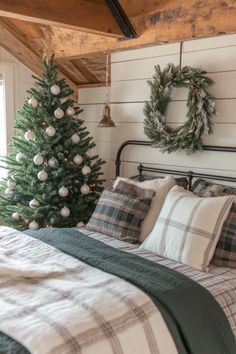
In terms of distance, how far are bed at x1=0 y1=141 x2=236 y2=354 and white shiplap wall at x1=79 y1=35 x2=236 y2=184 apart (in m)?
1.13

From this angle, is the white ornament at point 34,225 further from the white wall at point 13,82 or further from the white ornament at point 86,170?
the white wall at point 13,82

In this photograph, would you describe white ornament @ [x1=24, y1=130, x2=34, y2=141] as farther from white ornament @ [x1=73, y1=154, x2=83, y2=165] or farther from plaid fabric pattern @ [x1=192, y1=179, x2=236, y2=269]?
plaid fabric pattern @ [x1=192, y1=179, x2=236, y2=269]

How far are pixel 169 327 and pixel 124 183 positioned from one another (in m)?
1.43

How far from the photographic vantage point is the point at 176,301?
Result: 5.58 feet

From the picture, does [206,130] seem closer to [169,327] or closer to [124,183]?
[124,183]

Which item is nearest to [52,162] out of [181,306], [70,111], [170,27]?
[70,111]

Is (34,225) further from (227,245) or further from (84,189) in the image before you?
(227,245)

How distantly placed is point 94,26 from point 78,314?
236 centimetres

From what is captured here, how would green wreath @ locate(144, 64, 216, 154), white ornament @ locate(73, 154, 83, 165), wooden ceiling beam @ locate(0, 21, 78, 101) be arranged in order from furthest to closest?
wooden ceiling beam @ locate(0, 21, 78, 101), white ornament @ locate(73, 154, 83, 165), green wreath @ locate(144, 64, 216, 154)

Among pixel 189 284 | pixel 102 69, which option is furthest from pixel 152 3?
pixel 189 284

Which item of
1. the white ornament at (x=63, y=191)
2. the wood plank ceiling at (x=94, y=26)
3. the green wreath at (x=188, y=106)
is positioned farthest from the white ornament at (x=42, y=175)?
the wood plank ceiling at (x=94, y=26)

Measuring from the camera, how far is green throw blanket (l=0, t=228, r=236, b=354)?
1627mm

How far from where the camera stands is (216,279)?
1.97 metres

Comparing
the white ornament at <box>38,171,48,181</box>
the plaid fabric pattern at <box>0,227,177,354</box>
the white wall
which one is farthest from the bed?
the white wall
